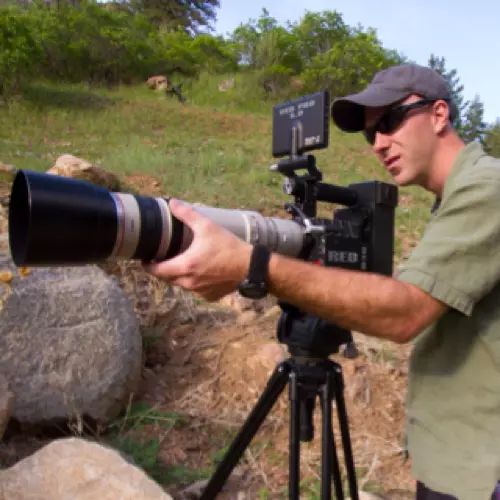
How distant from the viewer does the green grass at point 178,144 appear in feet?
22.4

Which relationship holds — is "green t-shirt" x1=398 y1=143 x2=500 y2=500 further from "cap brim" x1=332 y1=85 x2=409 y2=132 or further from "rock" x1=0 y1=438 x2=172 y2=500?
"rock" x1=0 y1=438 x2=172 y2=500

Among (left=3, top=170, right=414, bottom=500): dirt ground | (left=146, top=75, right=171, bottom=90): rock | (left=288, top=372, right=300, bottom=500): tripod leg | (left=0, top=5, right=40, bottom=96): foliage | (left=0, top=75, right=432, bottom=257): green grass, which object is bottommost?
(left=3, top=170, right=414, bottom=500): dirt ground

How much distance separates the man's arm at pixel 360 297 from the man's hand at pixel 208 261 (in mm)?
71

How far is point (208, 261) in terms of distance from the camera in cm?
103

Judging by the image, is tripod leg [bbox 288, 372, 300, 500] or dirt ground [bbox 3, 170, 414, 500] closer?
tripod leg [bbox 288, 372, 300, 500]

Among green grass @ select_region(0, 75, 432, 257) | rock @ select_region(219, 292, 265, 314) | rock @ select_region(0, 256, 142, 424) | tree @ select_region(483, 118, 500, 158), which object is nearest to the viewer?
rock @ select_region(0, 256, 142, 424)

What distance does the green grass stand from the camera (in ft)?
22.4

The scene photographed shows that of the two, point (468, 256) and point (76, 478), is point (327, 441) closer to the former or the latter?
point (468, 256)

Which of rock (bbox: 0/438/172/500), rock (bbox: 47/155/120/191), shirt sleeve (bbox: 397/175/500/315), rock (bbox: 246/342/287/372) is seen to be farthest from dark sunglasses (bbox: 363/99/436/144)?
rock (bbox: 47/155/120/191)

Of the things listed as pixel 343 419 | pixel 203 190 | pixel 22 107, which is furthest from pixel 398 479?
pixel 22 107

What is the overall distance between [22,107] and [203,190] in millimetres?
6981

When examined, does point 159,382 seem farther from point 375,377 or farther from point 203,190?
point 203,190

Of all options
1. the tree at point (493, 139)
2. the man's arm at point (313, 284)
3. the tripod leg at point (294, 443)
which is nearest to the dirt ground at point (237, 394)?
the tripod leg at point (294, 443)

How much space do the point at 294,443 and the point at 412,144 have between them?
2.74 feet
